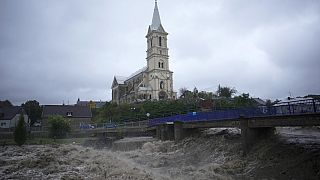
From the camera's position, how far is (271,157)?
2234cm

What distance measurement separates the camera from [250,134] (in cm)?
2778

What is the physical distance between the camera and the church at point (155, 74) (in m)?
120

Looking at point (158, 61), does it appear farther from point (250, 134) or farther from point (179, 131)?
point (250, 134)

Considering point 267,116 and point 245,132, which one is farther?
point 245,132

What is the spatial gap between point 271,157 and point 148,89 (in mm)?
99680

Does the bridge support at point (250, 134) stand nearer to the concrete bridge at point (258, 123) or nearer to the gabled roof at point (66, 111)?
the concrete bridge at point (258, 123)

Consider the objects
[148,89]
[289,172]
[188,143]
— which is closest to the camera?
[289,172]

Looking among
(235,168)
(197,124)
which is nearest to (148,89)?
(197,124)

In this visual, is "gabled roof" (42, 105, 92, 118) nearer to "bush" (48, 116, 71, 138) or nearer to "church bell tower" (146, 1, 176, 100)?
"bush" (48, 116, 71, 138)

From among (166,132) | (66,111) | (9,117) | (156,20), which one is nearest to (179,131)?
(166,132)

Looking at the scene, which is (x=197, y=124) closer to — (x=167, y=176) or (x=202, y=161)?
(x=202, y=161)

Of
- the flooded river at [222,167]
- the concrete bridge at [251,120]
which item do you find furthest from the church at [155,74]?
the flooded river at [222,167]

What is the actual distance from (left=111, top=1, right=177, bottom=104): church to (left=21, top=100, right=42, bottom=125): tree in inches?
1439

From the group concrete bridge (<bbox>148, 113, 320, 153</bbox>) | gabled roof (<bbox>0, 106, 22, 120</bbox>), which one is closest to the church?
gabled roof (<bbox>0, 106, 22, 120</bbox>)
